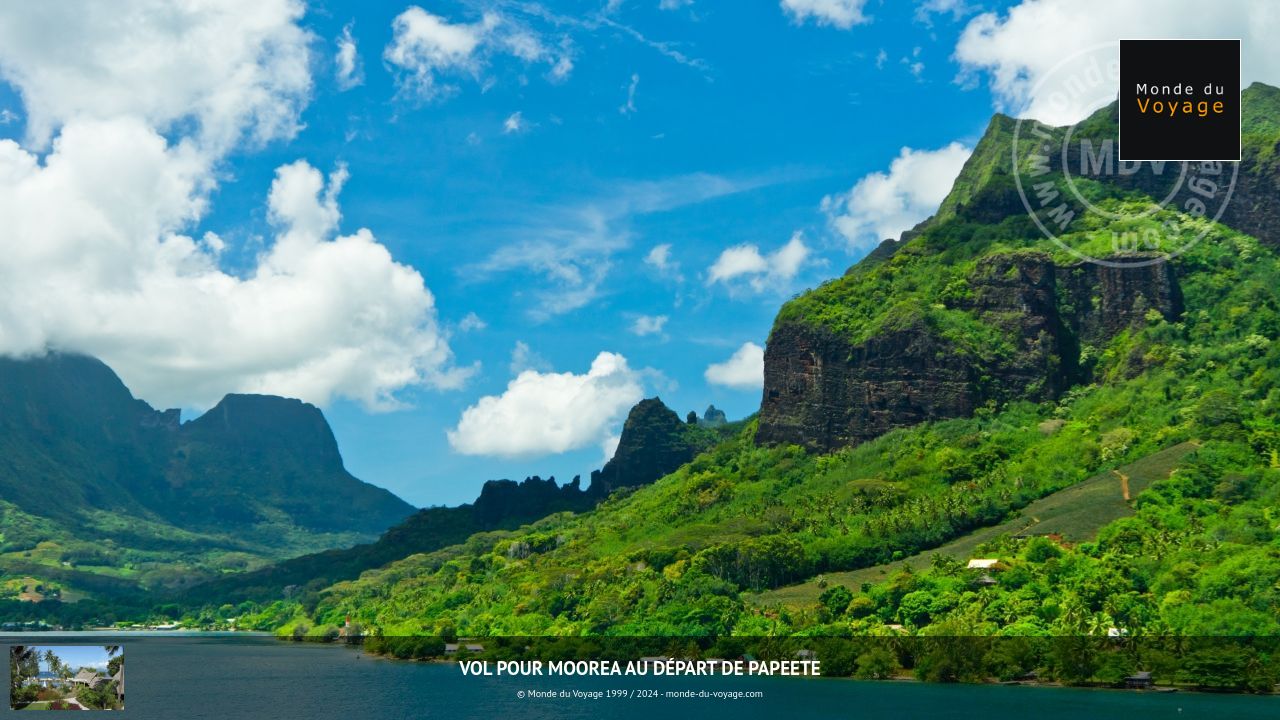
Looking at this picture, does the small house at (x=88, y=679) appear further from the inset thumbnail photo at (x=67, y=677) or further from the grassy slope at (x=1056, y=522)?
the grassy slope at (x=1056, y=522)

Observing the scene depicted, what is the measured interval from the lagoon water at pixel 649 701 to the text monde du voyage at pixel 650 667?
169 inches

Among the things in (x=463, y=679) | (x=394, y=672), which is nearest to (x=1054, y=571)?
(x=463, y=679)

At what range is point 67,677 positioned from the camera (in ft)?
223

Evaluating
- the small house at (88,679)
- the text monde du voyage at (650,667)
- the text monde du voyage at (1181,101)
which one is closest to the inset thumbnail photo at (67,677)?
the small house at (88,679)

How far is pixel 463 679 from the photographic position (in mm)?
162375

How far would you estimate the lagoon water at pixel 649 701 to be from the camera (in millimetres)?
117812

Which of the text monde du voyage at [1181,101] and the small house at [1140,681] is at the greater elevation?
the text monde du voyage at [1181,101]

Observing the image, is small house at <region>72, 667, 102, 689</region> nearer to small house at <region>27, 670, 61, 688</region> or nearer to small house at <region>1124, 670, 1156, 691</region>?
small house at <region>27, 670, 61, 688</region>

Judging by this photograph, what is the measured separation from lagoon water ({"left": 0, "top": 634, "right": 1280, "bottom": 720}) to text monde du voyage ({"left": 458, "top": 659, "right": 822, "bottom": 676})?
14.1 ft

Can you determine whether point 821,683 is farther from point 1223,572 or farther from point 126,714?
point 126,714

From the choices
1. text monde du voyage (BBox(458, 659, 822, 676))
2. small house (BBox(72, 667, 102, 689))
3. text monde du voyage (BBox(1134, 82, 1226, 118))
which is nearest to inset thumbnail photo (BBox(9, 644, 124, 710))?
small house (BBox(72, 667, 102, 689))

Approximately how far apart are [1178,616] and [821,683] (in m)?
45.8

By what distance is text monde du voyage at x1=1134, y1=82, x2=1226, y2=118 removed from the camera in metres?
125

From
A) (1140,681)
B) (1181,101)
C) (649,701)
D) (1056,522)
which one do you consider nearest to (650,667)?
(649,701)
